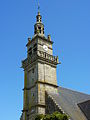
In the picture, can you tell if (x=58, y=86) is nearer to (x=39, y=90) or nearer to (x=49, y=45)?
(x=39, y=90)

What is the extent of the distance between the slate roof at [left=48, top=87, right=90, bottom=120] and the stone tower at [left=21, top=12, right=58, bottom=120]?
67.1 inches

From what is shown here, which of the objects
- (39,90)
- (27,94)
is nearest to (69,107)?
(39,90)

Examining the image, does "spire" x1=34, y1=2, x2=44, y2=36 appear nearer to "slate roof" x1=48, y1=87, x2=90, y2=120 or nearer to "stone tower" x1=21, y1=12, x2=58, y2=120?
"stone tower" x1=21, y1=12, x2=58, y2=120

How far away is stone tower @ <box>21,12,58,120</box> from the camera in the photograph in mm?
33469

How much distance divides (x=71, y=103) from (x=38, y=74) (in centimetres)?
639

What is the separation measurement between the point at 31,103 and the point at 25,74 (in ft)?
17.9

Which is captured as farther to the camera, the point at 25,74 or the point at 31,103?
the point at 25,74

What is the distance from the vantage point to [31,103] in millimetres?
34594

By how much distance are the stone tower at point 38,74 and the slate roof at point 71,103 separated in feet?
5.59

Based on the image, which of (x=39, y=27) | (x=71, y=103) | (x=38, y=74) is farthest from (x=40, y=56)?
(x=71, y=103)

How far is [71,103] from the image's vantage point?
34312mm

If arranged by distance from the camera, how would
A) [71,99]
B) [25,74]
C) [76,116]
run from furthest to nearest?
[25,74] → [71,99] → [76,116]

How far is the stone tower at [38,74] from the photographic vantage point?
33469mm

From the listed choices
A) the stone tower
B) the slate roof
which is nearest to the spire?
the stone tower
